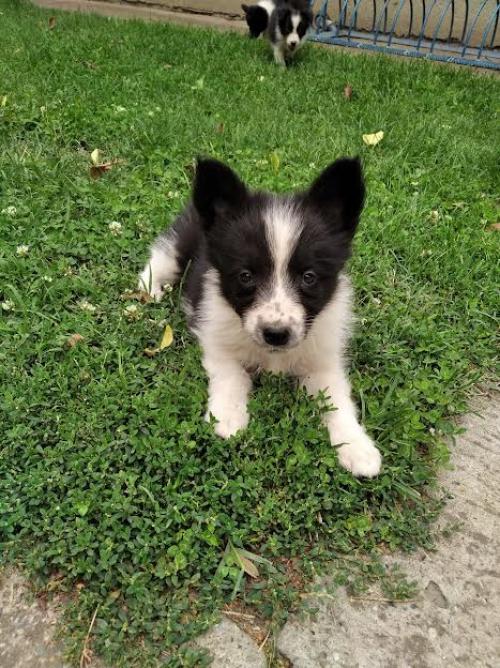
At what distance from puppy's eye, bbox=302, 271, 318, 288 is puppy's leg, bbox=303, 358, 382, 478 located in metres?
0.51

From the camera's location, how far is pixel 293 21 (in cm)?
870

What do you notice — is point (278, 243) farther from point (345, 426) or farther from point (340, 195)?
point (345, 426)

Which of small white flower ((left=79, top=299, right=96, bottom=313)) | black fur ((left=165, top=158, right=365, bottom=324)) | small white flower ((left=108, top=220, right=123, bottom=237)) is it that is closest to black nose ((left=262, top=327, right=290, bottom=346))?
black fur ((left=165, top=158, right=365, bottom=324))

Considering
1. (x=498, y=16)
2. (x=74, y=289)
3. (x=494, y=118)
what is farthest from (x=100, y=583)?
(x=498, y=16)

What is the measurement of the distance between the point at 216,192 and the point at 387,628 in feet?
6.31

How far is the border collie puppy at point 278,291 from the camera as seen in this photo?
2652mm

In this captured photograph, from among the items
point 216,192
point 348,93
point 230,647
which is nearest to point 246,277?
point 216,192

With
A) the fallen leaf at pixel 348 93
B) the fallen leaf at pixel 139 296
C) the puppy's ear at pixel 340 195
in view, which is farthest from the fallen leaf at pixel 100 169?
the fallen leaf at pixel 348 93

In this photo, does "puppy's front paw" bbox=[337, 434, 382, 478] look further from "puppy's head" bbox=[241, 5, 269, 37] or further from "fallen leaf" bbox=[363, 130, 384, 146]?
"puppy's head" bbox=[241, 5, 269, 37]

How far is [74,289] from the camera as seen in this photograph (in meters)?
3.54

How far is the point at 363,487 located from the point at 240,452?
54cm

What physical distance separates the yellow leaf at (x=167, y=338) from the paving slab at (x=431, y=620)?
154cm

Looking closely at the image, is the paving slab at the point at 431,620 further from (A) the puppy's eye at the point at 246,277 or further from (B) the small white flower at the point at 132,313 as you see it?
(B) the small white flower at the point at 132,313

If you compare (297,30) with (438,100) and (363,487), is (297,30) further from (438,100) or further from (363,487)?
(363,487)
